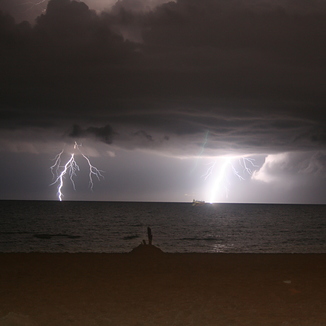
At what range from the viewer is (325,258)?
1845 centimetres

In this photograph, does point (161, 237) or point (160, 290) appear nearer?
point (160, 290)

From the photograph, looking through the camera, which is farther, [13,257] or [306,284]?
[13,257]

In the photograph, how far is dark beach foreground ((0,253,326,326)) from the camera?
908 centimetres

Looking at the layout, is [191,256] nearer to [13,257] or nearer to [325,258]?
[325,258]

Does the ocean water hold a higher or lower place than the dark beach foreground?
higher

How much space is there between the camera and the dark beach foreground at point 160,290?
9.08 metres

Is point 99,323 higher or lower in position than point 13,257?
lower

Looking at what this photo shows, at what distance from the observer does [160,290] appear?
1210 cm

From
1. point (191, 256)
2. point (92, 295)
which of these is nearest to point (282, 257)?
point (191, 256)

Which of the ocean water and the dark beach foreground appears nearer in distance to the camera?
the dark beach foreground

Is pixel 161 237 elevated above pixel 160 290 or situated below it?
above

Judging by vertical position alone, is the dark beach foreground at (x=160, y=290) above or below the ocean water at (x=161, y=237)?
below

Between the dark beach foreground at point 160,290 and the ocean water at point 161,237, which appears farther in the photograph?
the ocean water at point 161,237

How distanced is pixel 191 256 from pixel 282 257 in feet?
14.4
